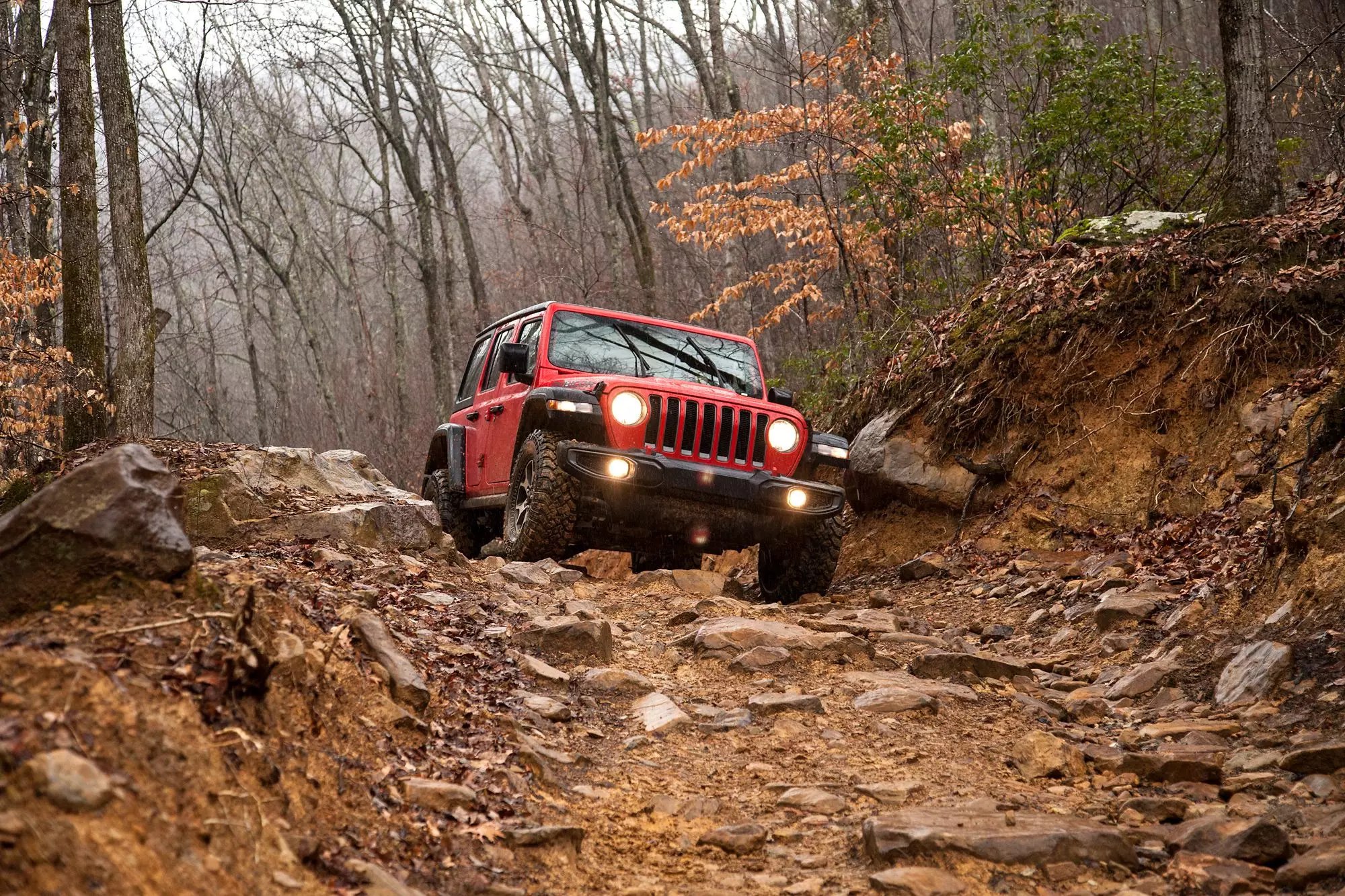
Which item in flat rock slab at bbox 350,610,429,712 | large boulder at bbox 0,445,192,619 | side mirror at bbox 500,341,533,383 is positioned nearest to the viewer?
large boulder at bbox 0,445,192,619

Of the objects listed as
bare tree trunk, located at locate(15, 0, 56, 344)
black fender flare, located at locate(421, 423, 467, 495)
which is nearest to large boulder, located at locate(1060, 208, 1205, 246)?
black fender flare, located at locate(421, 423, 467, 495)

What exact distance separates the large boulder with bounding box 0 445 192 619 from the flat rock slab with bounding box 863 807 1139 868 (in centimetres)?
196

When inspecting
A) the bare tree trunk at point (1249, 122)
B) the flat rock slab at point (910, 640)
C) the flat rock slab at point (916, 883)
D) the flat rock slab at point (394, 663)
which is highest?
the bare tree trunk at point (1249, 122)

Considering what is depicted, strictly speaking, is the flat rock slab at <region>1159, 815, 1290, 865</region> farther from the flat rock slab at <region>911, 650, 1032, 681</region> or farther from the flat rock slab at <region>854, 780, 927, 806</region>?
the flat rock slab at <region>911, 650, 1032, 681</region>

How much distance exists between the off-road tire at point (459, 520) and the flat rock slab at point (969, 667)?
5.21m

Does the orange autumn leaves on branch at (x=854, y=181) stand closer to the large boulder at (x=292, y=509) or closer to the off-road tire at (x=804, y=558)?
the off-road tire at (x=804, y=558)

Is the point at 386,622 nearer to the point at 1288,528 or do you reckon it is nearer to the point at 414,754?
the point at 414,754

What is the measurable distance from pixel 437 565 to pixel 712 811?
3.37 m

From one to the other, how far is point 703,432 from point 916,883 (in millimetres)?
4345

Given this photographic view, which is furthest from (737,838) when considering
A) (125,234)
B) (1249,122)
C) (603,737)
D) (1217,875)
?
(125,234)

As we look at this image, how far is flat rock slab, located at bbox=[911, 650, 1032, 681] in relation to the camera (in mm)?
4832

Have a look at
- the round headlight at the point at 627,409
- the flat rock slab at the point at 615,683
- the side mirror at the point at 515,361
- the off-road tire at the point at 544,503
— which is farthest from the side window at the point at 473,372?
the flat rock slab at the point at 615,683

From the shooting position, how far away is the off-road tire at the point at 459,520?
9.28 m

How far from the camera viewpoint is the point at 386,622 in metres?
4.25
